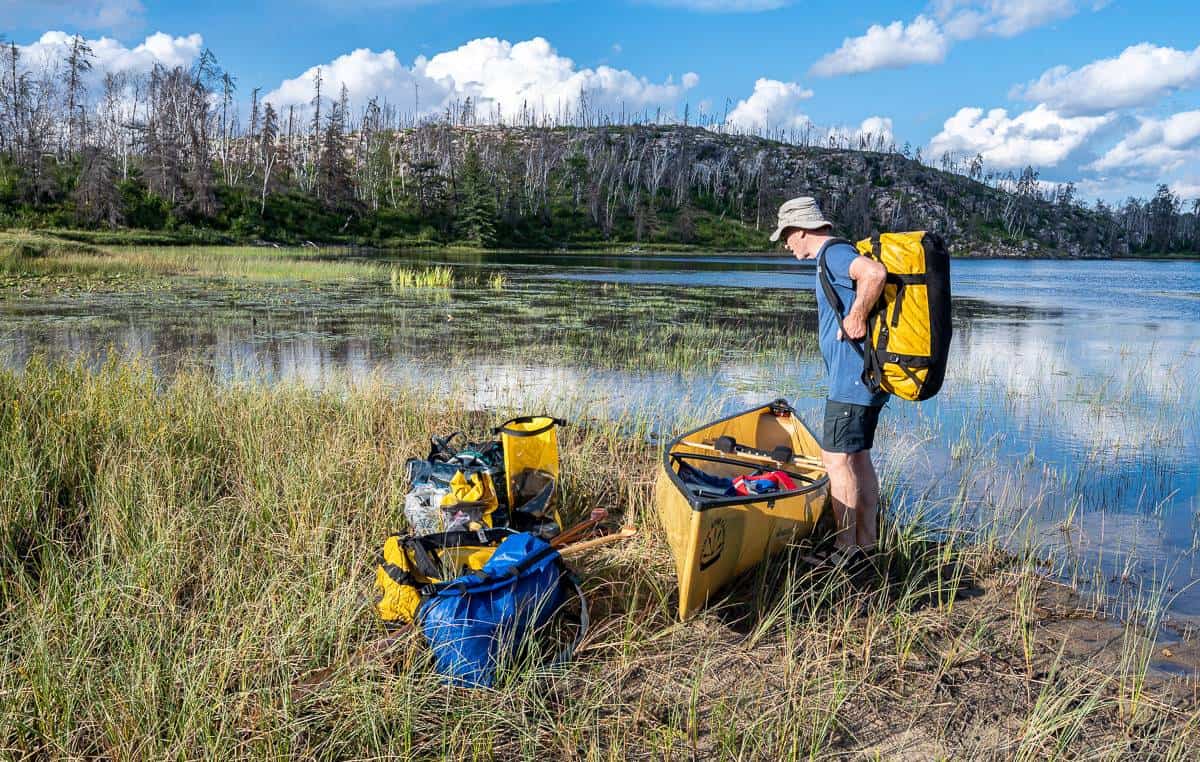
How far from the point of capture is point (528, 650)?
3.12m

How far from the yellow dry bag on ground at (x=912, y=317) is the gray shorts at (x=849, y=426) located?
257 millimetres

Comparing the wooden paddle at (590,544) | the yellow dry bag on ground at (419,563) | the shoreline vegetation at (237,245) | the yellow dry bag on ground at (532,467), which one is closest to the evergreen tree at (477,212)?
the shoreline vegetation at (237,245)

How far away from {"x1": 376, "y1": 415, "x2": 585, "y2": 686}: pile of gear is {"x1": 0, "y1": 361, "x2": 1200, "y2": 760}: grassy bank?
0.15 m

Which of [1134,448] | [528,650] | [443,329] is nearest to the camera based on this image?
[528,650]

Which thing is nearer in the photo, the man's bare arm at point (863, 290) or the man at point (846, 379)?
the man's bare arm at point (863, 290)

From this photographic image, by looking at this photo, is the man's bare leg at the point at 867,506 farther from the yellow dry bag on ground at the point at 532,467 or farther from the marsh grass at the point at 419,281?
the marsh grass at the point at 419,281

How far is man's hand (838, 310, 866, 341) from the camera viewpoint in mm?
4078

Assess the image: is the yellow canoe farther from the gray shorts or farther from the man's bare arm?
the man's bare arm

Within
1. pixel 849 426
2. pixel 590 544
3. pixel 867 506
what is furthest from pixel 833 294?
pixel 590 544

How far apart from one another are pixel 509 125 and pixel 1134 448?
13530cm

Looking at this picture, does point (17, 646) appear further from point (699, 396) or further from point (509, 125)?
point (509, 125)

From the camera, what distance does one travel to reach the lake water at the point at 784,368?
20.2 ft

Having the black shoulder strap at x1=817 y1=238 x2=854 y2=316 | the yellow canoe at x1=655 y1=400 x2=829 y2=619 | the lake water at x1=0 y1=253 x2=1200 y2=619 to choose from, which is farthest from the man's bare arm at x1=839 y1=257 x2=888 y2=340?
the lake water at x1=0 y1=253 x2=1200 y2=619

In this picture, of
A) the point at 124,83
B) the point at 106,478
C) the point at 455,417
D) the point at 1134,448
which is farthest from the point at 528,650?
the point at 124,83
